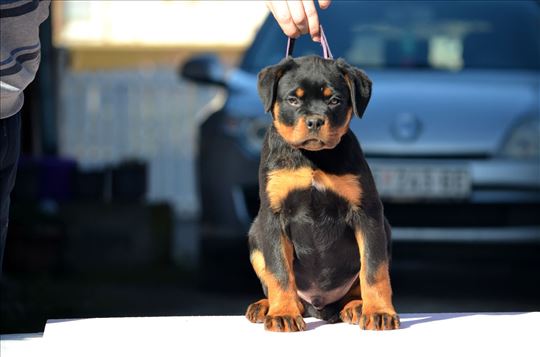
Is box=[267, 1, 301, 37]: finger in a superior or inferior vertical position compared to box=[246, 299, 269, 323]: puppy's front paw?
superior

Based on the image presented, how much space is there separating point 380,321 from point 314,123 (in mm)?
547

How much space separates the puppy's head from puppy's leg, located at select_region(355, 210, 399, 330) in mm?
255

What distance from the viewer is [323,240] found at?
323 centimetres

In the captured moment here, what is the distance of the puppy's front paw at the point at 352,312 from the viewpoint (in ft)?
10.9

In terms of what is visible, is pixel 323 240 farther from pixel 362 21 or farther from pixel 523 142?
pixel 362 21

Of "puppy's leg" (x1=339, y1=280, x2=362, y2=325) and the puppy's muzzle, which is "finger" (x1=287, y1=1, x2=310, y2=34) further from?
"puppy's leg" (x1=339, y1=280, x2=362, y2=325)

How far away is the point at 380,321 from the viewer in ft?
10.2

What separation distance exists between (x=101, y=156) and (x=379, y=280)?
11958mm

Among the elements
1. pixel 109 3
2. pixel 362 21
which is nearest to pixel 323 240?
pixel 362 21

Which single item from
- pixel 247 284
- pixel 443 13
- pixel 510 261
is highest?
pixel 443 13

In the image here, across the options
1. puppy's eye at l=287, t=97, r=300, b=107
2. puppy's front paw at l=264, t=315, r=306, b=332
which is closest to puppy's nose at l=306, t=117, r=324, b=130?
puppy's eye at l=287, t=97, r=300, b=107

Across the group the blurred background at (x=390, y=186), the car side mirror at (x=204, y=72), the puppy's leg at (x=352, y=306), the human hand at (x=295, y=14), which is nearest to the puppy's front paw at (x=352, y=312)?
the puppy's leg at (x=352, y=306)

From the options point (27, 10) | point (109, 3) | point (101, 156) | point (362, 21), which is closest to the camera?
point (27, 10)

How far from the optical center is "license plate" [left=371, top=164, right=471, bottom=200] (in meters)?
6.18
